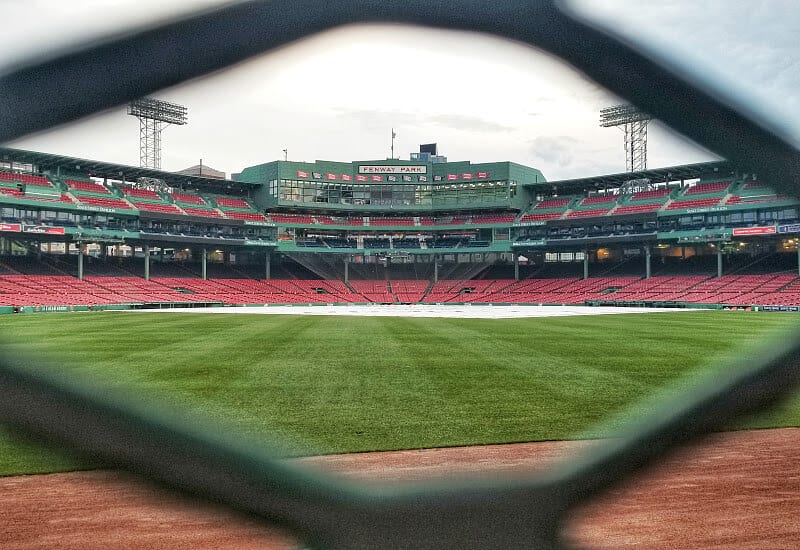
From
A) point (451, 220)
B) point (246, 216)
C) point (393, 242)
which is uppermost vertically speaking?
point (451, 220)

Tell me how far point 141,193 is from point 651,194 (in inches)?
1756

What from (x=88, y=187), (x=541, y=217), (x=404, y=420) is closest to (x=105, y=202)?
(x=88, y=187)

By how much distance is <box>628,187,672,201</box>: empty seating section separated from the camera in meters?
47.9

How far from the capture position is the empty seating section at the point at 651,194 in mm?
47938

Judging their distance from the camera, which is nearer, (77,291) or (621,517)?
(621,517)

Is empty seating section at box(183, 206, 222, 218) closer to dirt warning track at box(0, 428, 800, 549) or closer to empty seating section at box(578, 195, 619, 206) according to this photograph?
empty seating section at box(578, 195, 619, 206)

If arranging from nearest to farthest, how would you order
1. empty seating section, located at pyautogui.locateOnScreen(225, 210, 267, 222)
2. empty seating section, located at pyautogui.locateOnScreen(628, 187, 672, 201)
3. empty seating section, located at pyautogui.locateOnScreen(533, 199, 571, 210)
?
empty seating section, located at pyautogui.locateOnScreen(628, 187, 672, 201), empty seating section, located at pyautogui.locateOnScreen(225, 210, 267, 222), empty seating section, located at pyautogui.locateOnScreen(533, 199, 571, 210)

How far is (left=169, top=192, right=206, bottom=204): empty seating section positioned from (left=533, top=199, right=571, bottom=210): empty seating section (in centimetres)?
3423

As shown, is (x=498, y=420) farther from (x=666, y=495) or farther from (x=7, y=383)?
(x=7, y=383)

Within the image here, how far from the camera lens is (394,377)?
375 inches

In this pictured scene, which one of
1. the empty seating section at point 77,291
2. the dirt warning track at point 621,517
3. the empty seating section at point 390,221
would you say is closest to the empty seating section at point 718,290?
the empty seating section at point 390,221

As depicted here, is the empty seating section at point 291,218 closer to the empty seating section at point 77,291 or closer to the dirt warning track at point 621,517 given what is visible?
the empty seating section at point 77,291

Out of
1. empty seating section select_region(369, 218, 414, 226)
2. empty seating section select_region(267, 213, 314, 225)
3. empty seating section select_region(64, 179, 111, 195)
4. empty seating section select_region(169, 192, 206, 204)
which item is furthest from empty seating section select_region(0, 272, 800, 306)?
empty seating section select_region(169, 192, 206, 204)

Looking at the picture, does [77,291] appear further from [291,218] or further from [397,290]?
[397,290]
